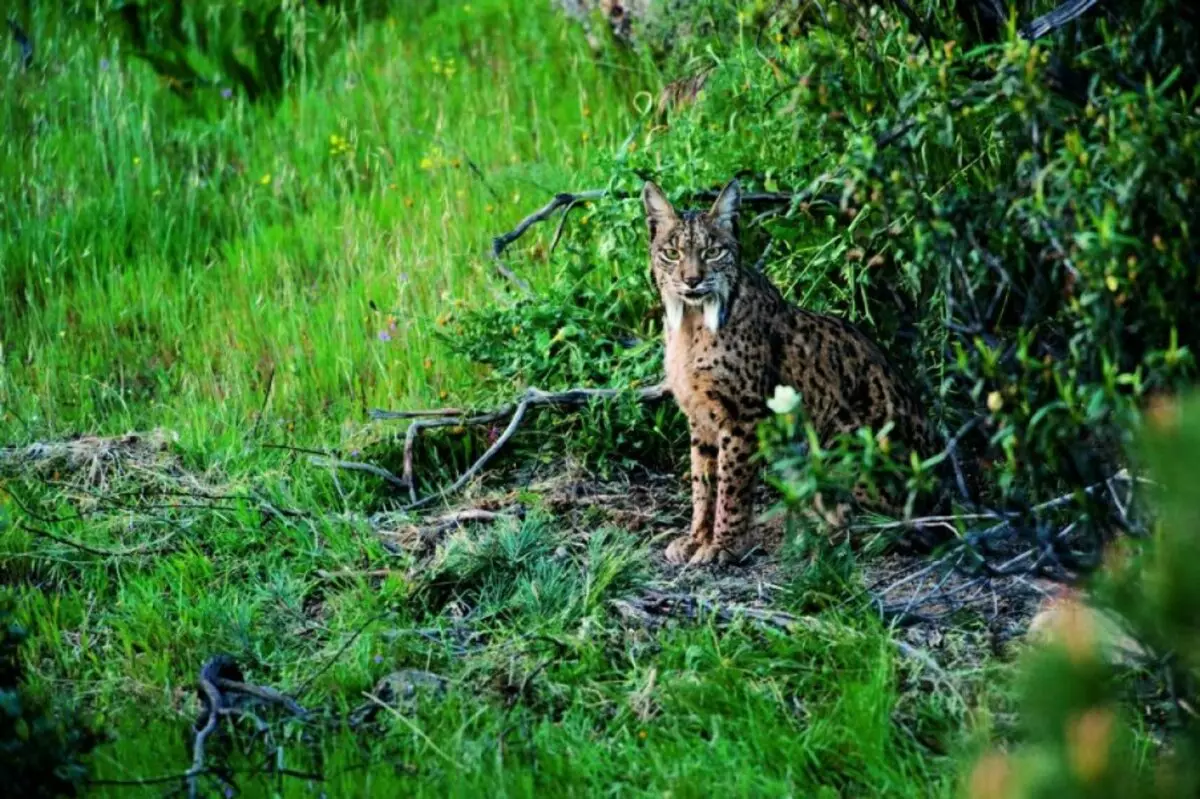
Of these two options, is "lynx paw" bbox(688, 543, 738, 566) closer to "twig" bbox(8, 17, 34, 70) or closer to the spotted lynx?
the spotted lynx

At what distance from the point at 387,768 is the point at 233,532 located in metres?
1.76

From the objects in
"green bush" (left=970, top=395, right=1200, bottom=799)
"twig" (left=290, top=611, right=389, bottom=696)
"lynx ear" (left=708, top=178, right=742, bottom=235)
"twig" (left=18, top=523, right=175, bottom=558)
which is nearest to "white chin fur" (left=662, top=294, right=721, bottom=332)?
"lynx ear" (left=708, top=178, right=742, bottom=235)

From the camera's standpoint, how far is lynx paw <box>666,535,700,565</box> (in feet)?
18.3

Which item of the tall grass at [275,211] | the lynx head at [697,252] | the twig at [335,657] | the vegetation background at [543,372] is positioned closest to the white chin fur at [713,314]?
the lynx head at [697,252]

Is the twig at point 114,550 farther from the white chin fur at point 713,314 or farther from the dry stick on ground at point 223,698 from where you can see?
the white chin fur at point 713,314

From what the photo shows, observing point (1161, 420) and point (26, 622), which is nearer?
point (1161, 420)

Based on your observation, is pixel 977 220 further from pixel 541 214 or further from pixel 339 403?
pixel 339 403

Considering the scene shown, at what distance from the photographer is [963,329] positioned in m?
3.97

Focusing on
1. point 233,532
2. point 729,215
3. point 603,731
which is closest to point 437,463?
point 233,532

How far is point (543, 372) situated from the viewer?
6.39 metres

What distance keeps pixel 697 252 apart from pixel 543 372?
1000mm

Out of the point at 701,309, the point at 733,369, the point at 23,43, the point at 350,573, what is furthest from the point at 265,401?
the point at 23,43

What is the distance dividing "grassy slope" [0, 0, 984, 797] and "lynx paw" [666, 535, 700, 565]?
0.47 feet

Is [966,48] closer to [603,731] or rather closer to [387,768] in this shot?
[603,731]
